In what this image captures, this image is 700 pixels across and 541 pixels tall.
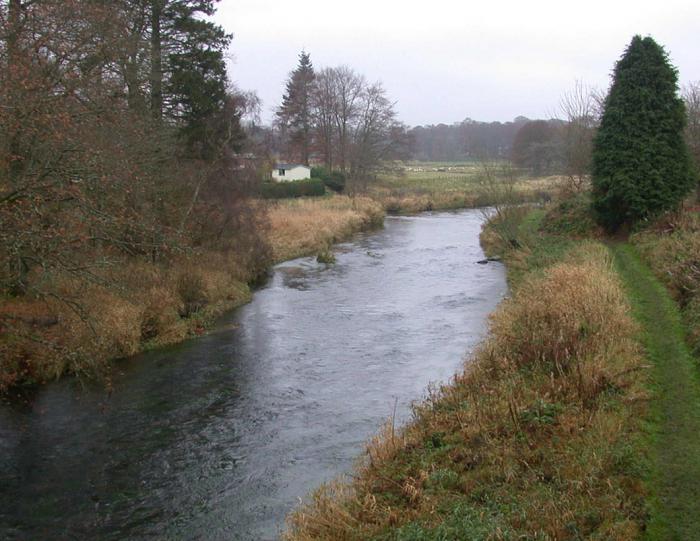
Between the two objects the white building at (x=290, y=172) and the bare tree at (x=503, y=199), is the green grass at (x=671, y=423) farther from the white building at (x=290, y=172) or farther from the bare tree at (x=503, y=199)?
the white building at (x=290, y=172)

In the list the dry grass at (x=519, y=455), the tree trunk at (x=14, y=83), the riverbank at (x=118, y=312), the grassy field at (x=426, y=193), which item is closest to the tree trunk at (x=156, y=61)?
the riverbank at (x=118, y=312)

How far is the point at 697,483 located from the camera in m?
7.05

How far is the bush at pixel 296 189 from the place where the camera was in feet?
163

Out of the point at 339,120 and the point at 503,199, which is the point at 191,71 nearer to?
the point at 503,199

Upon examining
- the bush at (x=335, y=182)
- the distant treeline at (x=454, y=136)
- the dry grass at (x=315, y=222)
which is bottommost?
the dry grass at (x=315, y=222)

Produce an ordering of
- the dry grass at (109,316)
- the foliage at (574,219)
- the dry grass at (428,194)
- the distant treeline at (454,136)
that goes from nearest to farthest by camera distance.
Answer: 1. the dry grass at (109,316)
2. the foliage at (574,219)
3. the dry grass at (428,194)
4. the distant treeline at (454,136)

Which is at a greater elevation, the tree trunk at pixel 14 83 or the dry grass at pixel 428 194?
the tree trunk at pixel 14 83

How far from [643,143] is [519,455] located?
739 inches

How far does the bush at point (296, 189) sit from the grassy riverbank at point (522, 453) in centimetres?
3814

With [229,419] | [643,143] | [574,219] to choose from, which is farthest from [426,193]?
[229,419]

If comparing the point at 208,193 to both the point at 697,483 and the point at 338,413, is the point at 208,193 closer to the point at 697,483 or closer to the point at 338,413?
the point at 338,413

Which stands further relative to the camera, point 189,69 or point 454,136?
point 454,136

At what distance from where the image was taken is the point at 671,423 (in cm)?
857

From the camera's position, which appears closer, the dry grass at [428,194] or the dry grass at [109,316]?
the dry grass at [109,316]
